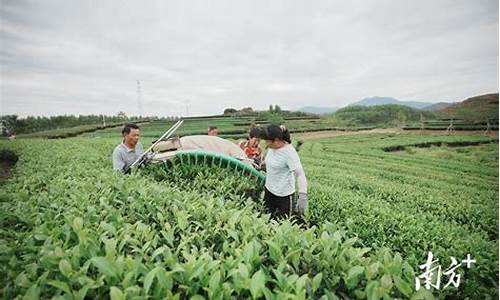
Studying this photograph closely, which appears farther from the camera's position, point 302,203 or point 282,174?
point 282,174

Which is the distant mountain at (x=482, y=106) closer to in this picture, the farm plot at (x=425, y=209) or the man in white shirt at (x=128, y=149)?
the farm plot at (x=425, y=209)

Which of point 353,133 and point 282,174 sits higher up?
point 282,174

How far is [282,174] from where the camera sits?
11.3 ft

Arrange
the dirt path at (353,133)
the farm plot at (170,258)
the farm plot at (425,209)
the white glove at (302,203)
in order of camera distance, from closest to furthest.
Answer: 1. the farm plot at (170,258)
2. the farm plot at (425,209)
3. the white glove at (302,203)
4. the dirt path at (353,133)

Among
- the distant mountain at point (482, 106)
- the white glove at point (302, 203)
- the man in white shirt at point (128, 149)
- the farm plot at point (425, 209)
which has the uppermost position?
the distant mountain at point (482, 106)

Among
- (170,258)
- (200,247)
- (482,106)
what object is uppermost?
(482,106)

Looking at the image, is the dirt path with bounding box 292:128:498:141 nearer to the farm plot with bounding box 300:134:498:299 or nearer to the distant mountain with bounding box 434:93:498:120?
the farm plot with bounding box 300:134:498:299

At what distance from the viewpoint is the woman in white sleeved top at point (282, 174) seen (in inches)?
128

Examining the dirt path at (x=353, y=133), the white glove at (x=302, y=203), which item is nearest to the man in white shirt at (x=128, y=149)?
the white glove at (x=302, y=203)

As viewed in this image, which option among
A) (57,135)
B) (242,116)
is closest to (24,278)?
(242,116)

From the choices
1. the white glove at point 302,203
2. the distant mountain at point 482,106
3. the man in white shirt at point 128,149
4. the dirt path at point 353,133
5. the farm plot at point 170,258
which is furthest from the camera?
the dirt path at point 353,133

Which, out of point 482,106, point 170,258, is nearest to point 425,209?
point 482,106

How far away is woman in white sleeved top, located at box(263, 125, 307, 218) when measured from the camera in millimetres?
3256

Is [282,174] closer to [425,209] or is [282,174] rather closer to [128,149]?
[128,149]
